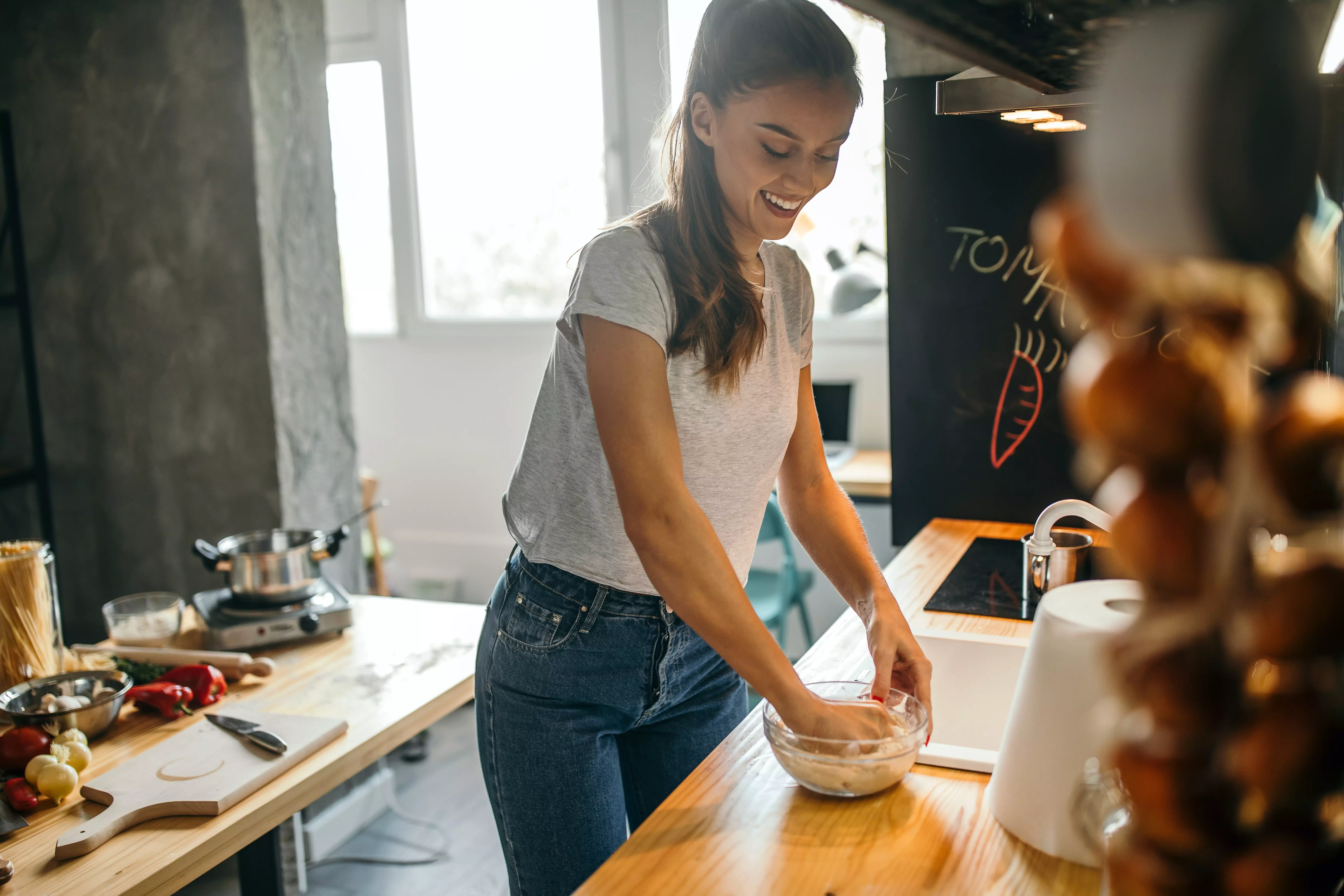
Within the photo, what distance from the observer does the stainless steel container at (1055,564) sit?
153 centimetres

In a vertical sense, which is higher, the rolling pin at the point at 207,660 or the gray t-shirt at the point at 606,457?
the gray t-shirt at the point at 606,457

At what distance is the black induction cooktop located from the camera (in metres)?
1.56

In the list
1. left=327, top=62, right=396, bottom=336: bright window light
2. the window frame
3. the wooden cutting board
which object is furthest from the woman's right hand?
left=327, top=62, right=396, bottom=336: bright window light

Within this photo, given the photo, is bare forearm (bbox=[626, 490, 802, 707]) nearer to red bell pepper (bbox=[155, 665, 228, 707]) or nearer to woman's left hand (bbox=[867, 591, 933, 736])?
woman's left hand (bbox=[867, 591, 933, 736])

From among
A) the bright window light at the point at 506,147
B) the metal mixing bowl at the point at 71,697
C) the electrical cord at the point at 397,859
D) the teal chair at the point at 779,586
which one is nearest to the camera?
the metal mixing bowl at the point at 71,697

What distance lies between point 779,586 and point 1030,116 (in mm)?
2042

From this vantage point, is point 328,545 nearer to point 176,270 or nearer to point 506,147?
point 176,270

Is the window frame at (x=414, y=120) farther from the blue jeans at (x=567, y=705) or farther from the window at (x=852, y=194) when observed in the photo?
the blue jeans at (x=567, y=705)

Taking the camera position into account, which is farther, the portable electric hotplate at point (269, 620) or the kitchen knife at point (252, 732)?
the portable electric hotplate at point (269, 620)

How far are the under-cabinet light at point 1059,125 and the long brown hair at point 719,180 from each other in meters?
0.31

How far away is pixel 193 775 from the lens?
1.33 m

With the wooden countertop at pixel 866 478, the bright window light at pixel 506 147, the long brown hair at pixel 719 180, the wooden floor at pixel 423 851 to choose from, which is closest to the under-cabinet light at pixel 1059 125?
the long brown hair at pixel 719 180

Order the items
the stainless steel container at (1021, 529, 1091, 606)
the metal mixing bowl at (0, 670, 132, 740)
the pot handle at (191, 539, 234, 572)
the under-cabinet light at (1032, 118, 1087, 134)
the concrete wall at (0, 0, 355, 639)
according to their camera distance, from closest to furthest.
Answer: the under-cabinet light at (1032, 118, 1087, 134)
the metal mixing bowl at (0, 670, 132, 740)
the stainless steel container at (1021, 529, 1091, 606)
the pot handle at (191, 539, 234, 572)
the concrete wall at (0, 0, 355, 639)

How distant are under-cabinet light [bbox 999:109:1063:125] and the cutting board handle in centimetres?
132
